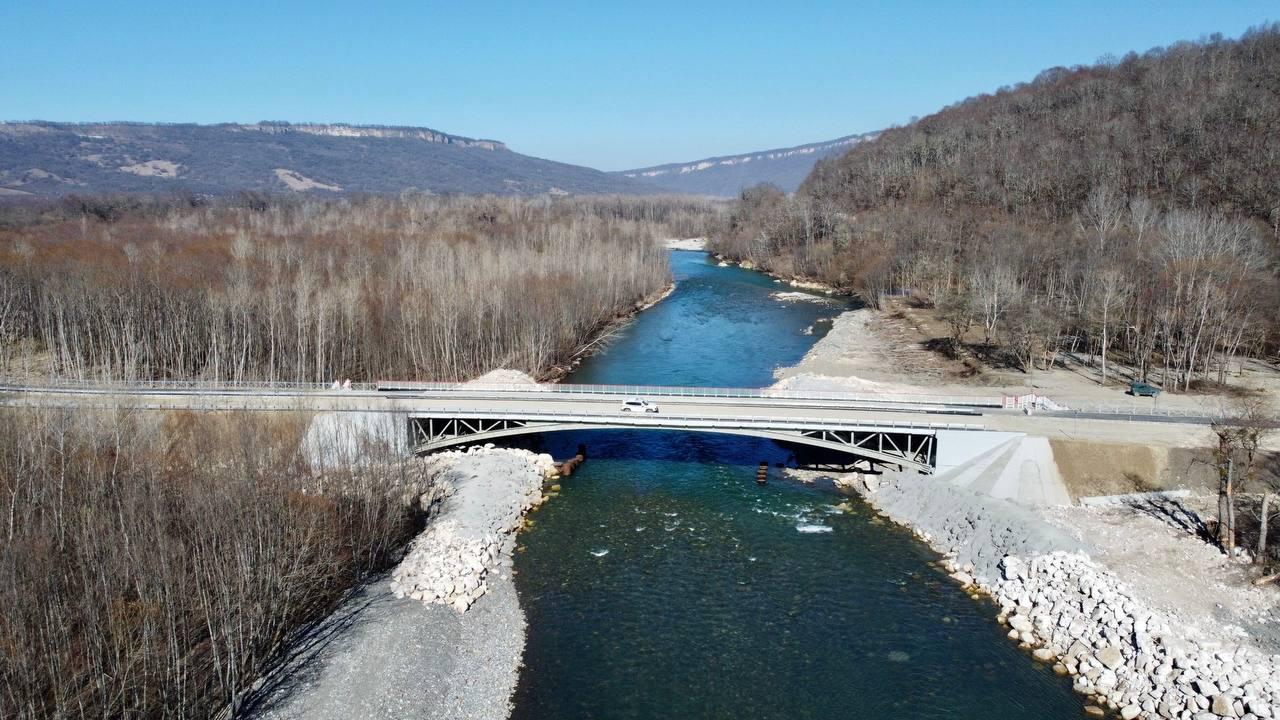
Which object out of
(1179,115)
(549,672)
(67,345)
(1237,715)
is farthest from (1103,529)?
(1179,115)

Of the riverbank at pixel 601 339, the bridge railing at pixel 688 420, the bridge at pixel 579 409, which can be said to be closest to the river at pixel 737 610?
the bridge at pixel 579 409

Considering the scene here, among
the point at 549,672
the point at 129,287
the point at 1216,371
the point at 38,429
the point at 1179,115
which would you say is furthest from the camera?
the point at 1179,115

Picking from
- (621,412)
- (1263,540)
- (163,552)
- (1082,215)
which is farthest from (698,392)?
(1082,215)

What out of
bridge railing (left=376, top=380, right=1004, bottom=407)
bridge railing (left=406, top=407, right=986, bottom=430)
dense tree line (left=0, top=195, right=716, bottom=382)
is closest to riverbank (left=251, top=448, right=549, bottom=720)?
bridge railing (left=406, top=407, right=986, bottom=430)

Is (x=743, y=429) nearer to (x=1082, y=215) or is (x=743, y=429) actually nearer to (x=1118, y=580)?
(x=1118, y=580)

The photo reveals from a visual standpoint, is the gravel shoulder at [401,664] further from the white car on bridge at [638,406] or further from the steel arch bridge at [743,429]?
the white car on bridge at [638,406]

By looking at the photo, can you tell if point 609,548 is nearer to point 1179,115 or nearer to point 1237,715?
point 1237,715

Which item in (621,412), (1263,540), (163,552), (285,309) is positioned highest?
(285,309)
